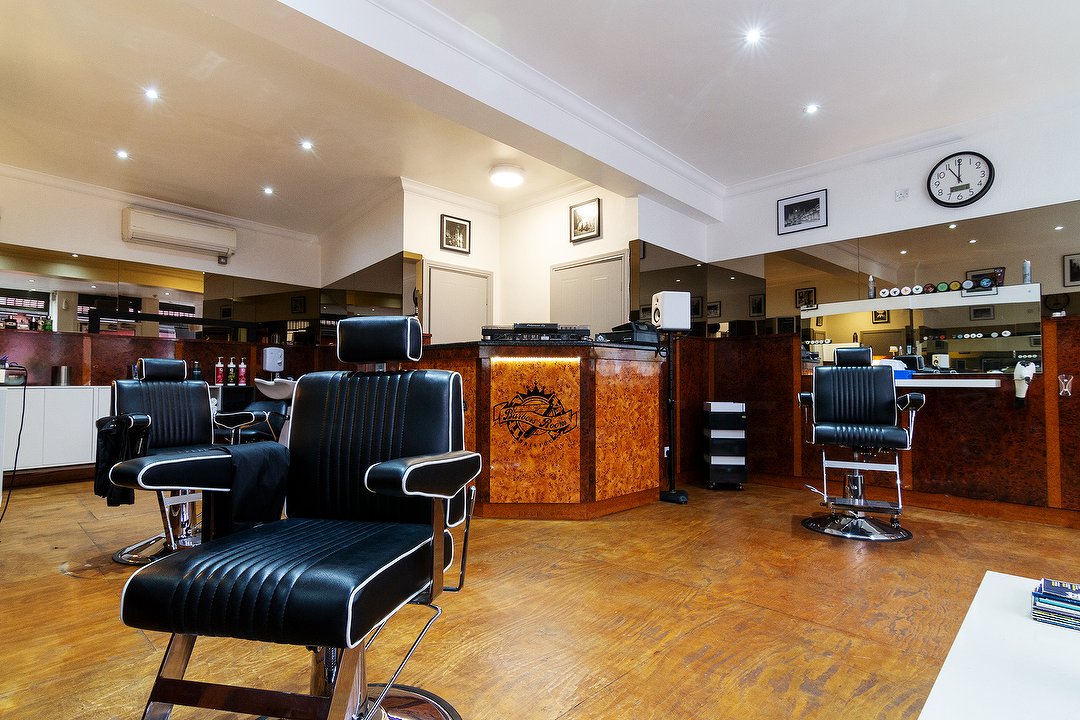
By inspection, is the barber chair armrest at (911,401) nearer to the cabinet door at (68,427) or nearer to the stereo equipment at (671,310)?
the stereo equipment at (671,310)

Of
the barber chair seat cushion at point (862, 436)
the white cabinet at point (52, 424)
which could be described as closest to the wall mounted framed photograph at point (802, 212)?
the barber chair seat cushion at point (862, 436)

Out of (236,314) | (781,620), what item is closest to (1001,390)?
(781,620)

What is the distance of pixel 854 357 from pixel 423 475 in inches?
149

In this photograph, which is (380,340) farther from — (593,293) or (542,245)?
(542,245)

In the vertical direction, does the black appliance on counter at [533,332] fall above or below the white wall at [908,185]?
below

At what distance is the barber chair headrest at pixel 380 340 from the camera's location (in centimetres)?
174

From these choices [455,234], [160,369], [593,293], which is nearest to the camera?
[160,369]

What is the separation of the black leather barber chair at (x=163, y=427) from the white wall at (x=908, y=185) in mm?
5029

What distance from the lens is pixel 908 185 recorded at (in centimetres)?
471

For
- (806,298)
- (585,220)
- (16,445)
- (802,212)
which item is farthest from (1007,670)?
(16,445)

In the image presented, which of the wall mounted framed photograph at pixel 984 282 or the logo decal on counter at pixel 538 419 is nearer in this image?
the logo decal on counter at pixel 538 419

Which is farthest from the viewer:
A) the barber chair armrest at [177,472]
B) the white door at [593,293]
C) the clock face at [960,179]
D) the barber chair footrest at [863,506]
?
the white door at [593,293]

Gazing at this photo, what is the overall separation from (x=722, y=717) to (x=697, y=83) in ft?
13.1

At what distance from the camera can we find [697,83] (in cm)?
396
